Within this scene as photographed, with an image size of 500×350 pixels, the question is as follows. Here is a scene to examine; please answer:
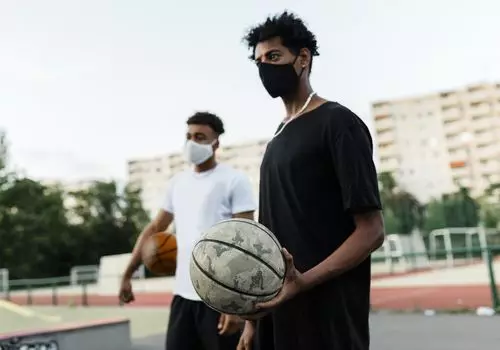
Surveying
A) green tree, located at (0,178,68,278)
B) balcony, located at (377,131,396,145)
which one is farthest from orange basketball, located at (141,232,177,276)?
balcony, located at (377,131,396,145)

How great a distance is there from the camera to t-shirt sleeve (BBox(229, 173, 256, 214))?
315 centimetres

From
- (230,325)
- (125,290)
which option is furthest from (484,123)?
(230,325)

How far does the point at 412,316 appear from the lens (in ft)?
31.3

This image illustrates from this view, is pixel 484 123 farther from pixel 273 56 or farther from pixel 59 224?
pixel 273 56

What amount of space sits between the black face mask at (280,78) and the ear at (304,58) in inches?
1.6

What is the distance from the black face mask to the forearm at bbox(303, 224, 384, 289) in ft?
1.80

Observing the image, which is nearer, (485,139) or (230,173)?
(230,173)

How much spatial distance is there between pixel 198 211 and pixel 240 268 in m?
1.61

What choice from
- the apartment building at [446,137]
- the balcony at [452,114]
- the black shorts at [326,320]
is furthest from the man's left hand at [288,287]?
the balcony at [452,114]

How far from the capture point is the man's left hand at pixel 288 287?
5.17 feet

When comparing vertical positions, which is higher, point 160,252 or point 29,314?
point 160,252

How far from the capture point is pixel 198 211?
10.4 feet

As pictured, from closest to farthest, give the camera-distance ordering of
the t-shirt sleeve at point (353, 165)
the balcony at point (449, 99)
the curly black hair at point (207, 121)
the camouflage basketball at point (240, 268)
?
the camouflage basketball at point (240, 268), the t-shirt sleeve at point (353, 165), the curly black hair at point (207, 121), the balcony at point (449, 99)

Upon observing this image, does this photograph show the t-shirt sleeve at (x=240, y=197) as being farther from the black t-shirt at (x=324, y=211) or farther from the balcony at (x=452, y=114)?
the balcony at (x=452, y=114)
